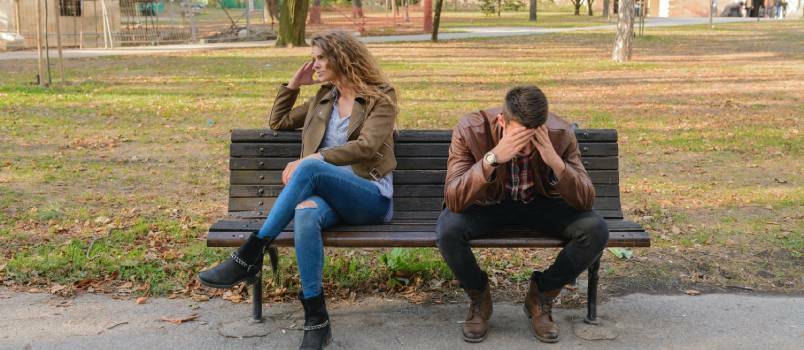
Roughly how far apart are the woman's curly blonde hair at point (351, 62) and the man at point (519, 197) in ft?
1.99

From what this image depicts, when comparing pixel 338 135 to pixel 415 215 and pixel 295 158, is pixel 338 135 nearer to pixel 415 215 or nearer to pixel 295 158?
pixel 295 158

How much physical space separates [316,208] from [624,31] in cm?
1768

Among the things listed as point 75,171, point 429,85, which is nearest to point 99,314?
point 75,171

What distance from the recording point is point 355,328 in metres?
4.48

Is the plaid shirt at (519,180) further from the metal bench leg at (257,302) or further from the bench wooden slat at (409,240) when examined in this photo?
the metal bench leg at (257,302)

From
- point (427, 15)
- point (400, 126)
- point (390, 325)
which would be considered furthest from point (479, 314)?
point (427, 15)

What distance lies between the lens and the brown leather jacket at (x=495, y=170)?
4.18m

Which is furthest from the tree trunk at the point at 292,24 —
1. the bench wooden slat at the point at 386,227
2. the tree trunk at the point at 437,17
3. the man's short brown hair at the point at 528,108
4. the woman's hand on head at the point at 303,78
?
the man's short brown hair at the point at 528,108

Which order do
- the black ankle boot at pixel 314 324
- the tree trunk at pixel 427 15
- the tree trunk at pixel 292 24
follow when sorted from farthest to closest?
the tree trunk at pixel 427 15 < the tree trunk at pixel 292 24 < the black ankle boot at pixel 314 324

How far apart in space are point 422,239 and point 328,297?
32.8 inches

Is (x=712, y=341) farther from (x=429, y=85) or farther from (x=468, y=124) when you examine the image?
(x=429, y=85)

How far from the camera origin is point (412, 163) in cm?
502

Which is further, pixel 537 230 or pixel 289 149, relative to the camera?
pixel 289 149

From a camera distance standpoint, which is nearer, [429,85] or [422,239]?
[422,239]
